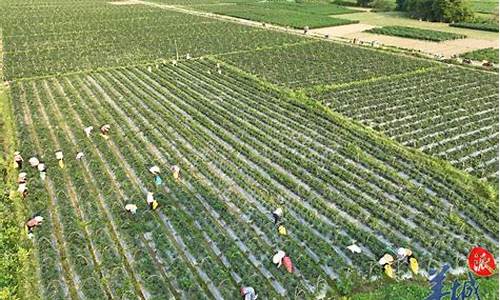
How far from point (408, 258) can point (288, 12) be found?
5235cm

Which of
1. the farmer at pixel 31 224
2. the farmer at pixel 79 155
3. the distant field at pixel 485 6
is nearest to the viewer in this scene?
the farmer at pixel 31 224

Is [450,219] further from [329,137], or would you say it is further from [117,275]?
[117,275]

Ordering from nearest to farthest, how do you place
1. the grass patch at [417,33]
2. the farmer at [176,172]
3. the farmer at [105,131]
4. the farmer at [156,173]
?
the farmer at [156,173], the farmer at [176,172], the farmer at [105,131], the grass patch at [417,33]

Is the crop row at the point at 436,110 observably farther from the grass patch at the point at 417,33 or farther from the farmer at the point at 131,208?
the grass patch at the point at 417,33

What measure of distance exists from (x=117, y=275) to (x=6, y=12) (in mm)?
56572

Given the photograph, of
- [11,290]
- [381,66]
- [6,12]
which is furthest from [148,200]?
[6,12]

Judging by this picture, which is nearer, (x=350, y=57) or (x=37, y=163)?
(x=37, y=163)

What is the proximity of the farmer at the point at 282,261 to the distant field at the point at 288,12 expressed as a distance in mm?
40071

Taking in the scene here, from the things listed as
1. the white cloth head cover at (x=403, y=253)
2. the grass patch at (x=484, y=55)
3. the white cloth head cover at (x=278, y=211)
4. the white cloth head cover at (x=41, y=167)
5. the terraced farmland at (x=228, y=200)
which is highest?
the grass patch at (x=484, y=55)

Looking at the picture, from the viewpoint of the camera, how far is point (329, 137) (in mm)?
20172

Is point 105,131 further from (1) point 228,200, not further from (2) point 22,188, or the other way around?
(1) point 228,200

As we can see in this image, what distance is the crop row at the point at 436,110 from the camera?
62.8 feet

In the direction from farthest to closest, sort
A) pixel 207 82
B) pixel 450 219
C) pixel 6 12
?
pixel 6 12 < pixel 207 82 < pixel 450 219

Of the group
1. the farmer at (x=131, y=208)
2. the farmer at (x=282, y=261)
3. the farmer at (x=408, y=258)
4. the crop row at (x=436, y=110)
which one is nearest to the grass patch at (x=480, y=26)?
the crop row at (x=436, y=110)
